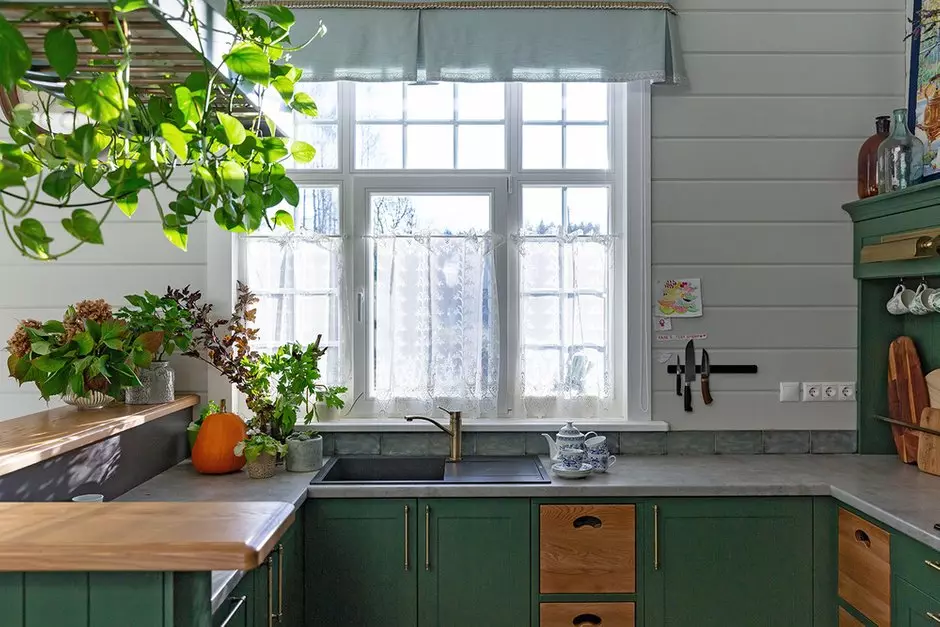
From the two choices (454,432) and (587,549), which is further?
(454,432)

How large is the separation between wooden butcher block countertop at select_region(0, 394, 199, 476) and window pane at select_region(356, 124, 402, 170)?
1200 millimetres

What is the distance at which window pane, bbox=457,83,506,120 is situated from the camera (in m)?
3.16

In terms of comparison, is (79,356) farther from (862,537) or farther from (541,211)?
(862,537)

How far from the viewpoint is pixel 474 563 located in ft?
8.29

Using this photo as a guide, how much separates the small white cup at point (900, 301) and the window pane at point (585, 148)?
3.92ft

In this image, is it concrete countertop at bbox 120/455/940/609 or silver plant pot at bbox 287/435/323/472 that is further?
silver plant pot at bbox 287/435/323/472

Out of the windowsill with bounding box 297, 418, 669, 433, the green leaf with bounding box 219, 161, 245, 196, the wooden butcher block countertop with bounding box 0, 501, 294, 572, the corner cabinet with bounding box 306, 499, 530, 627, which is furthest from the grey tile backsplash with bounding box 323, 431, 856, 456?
the green leaf with bounding box 219, 161, 245, 196

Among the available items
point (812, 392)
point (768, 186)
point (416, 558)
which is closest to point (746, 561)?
point (812, 392)

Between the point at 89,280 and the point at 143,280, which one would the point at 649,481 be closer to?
the point at 143,280

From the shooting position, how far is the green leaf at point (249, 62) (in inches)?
34.2

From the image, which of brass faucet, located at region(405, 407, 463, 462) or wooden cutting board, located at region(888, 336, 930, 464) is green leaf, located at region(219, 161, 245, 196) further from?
wooden cutting board, located at region(888, 336, 930, 464)

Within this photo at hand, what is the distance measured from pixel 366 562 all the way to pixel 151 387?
0.94 metres

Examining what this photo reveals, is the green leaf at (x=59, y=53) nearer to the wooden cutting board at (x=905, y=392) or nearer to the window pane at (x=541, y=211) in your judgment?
the window pane at (x=541, y=211)

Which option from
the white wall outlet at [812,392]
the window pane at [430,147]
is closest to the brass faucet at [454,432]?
the window pane at [430,147]
